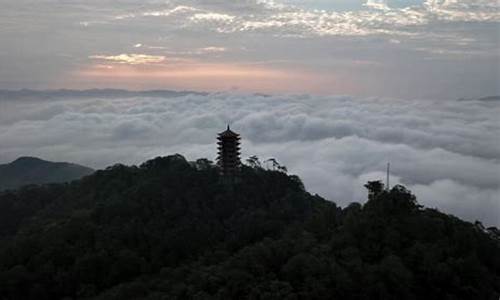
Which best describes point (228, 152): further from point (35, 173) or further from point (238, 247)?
point (35, 173)

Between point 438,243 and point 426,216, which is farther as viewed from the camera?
point 426,216

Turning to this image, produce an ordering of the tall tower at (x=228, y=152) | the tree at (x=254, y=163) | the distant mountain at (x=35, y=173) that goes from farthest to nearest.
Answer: the distant mountain at (x=35, y=173), the tree at (x=254, y=163), the tall tower at (x=228, y=152)

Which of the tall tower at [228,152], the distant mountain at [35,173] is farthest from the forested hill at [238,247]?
the distant mountain at [35,173]

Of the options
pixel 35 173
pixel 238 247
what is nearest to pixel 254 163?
pixel 238 247

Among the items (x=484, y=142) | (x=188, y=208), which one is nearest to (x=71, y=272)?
(x=188, y=208)

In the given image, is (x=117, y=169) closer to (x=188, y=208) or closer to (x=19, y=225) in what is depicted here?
(x=19, y=225)

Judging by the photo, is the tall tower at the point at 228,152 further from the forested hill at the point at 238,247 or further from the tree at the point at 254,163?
the tree at the point at 254,163
